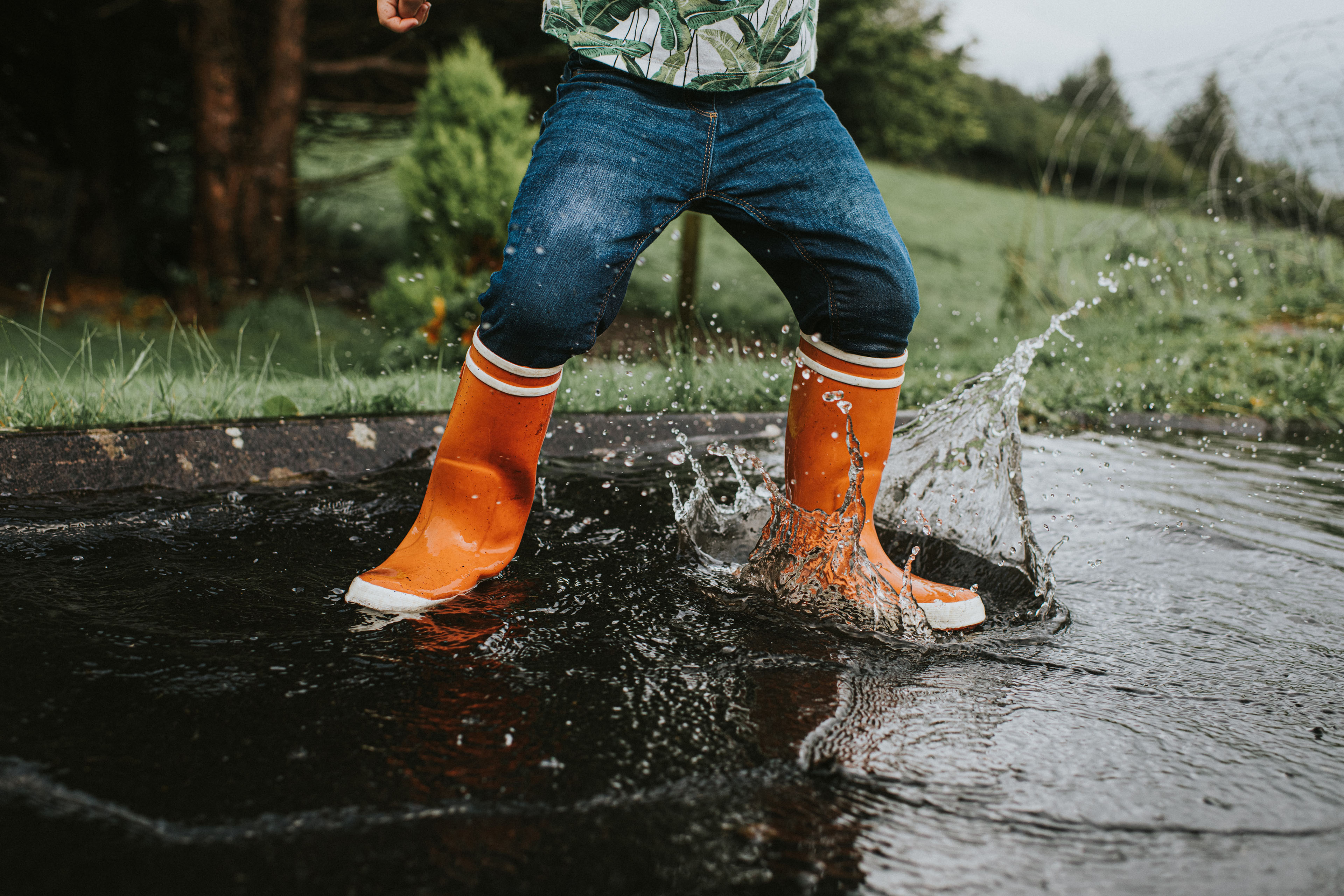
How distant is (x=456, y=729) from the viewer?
101 centimetres

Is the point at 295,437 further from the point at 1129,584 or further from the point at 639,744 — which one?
the point at 1129,584

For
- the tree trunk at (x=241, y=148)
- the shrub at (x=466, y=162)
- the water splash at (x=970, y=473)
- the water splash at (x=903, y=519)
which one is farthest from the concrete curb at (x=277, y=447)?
the tree trunk at (x=241, y=148)

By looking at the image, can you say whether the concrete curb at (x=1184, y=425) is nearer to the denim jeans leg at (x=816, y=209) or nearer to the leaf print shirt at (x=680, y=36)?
the denim jeans leg at (x=816, y=209)

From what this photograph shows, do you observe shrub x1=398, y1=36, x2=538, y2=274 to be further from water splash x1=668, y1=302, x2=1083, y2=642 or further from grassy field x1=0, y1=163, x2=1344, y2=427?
water splash x1=668, y1=302, x2=1083, y2=642

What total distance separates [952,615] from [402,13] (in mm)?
1336

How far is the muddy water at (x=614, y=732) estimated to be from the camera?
81 cm

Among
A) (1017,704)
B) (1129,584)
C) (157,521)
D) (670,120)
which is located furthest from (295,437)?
(1129,584)

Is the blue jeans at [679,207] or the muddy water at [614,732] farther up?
the blue jeans at [679,207]

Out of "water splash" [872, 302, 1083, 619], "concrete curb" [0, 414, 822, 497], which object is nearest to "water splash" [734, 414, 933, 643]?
"water splash" [872, 302, 1083, 619]

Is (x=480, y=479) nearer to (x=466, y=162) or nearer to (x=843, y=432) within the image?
(x=843, y=432)

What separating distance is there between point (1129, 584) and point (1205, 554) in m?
0.34

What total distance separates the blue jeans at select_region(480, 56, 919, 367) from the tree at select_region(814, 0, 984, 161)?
24.0 ft

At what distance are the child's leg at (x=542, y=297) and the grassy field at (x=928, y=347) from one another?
3.03ft

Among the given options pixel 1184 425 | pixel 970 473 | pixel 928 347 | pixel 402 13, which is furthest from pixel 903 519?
pixel 928 347
